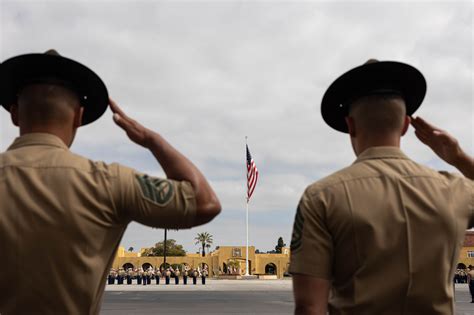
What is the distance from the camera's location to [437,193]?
7.61 ft

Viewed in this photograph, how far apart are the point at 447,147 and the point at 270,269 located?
87936 mm

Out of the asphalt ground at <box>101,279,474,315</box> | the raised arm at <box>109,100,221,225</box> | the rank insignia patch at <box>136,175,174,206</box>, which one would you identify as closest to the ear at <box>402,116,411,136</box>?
the raised arm at <box>109,100,221,225</box>

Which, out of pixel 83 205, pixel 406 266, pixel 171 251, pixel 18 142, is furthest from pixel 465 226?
pixel 171 251

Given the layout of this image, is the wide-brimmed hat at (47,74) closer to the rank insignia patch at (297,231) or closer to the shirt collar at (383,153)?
the rank insignia patch at (297,231)

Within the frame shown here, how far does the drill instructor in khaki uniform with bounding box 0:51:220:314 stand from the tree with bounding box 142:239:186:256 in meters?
96.8

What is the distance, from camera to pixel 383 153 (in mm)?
2402

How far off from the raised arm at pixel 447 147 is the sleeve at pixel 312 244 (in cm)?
72

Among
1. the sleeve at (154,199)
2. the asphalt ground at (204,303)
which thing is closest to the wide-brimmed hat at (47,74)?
the sleeve at (154,199)

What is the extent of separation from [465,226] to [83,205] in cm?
157

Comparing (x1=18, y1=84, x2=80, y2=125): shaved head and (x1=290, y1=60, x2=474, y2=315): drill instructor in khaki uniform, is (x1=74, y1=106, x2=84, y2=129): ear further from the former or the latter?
(x1=290, y1=60, x2=474, y2=315): drill instructor in khaki uniform

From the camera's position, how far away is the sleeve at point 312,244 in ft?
7.28

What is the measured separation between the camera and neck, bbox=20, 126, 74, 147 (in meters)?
2.23

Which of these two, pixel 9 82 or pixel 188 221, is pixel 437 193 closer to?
pixel 188 221

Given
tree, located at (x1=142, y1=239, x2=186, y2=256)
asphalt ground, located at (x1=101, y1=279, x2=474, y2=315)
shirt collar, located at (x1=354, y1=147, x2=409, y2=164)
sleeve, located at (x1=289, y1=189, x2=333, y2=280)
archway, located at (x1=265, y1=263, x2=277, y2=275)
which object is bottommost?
asphalt ground, located at (x1=101, y1=279, x2=474, y2=315)
